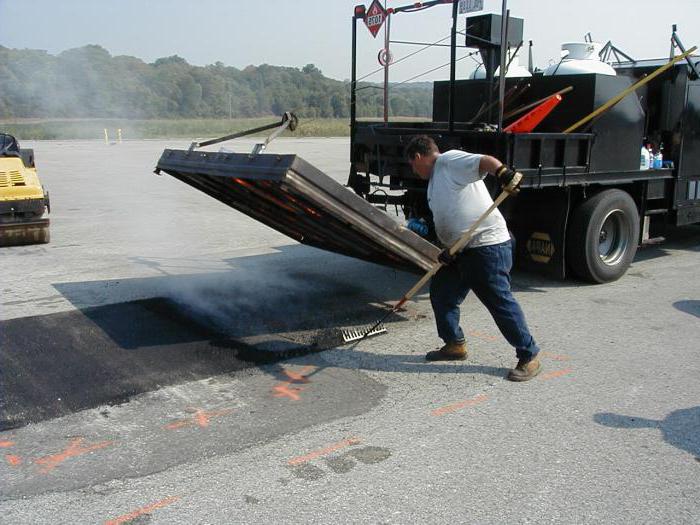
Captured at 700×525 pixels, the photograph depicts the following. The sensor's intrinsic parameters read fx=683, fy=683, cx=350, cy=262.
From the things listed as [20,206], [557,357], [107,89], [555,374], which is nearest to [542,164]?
[557,357]

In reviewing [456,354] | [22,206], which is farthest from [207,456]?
[22,206]

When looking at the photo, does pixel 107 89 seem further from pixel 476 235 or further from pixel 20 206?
pixel 476 235

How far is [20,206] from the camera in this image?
907 cm

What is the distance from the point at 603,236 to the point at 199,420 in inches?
204

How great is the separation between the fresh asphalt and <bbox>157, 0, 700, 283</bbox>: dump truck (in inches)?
23.1

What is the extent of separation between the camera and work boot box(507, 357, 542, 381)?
4.62 m

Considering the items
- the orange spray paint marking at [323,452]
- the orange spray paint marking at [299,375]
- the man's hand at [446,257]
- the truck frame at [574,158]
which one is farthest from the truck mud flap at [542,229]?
the orange spray paint marking at [323,452]

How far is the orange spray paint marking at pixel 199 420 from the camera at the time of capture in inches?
156

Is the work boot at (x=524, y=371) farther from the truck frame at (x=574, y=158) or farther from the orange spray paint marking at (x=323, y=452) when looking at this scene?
the truck frame at (x=574, y=158)

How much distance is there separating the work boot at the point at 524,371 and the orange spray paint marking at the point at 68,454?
102 inches

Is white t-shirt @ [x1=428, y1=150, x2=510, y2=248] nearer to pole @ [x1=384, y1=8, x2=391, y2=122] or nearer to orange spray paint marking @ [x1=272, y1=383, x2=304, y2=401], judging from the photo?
orange spray paint marking @ [x1=272, y1=383, x2=304, y2=401]

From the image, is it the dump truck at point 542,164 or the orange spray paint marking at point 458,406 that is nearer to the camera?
the orange spray paint marking at point 458,406

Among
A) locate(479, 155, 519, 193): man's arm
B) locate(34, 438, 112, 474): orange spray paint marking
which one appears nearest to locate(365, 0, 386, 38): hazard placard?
locate(479, 155, 519, 193): man's arm

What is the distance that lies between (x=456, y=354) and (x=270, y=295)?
2354 millimetres
